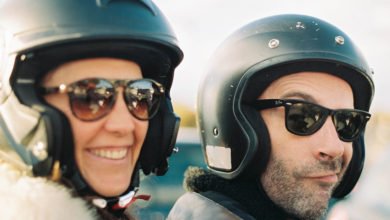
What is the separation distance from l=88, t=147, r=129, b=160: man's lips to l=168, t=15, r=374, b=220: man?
0.63m

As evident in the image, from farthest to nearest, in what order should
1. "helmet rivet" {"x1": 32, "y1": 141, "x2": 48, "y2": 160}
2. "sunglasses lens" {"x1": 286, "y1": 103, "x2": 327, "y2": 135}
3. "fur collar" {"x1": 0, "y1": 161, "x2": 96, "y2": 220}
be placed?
"sunglasses lens" {"x1": 286, "y1": 103, "x2": 327, "y2": 135}, "helmet rivet" {"x1": 32, "y1": 141, "x2": 48, "y2": 160}, "fur collar" {"x1": 0, "y1": 161, "x2": 96, "y2": 220}

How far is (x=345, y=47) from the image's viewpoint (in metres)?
2.88

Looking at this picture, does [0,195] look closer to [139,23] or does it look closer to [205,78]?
[139,23]

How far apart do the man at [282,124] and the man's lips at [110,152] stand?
630 mm

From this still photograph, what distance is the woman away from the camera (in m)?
2.01

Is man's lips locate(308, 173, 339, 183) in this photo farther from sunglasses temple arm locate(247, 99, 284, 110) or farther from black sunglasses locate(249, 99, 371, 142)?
sunglasses temple arm locate(247, 99, 284, 110)

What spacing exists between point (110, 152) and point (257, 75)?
0.94 metres

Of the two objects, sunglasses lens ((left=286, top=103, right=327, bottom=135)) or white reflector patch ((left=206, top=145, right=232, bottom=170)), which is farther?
white reflector patch ((left=206, top=145, right=232, bottom=170))

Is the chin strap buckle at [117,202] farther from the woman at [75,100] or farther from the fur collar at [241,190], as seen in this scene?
the fur collar at [241,190]

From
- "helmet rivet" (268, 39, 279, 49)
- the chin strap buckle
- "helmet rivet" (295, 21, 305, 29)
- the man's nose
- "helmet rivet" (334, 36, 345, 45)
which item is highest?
"helmet rivet" (295, 21, 305, 29)

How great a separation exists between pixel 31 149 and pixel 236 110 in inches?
42.1

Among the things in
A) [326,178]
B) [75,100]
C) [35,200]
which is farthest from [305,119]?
[35,200]

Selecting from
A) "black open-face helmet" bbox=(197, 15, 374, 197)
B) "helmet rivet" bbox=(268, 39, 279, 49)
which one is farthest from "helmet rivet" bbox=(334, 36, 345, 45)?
"helmet rivet" bbox=(268, 39, 279, 49)

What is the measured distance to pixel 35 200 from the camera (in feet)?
6.08
